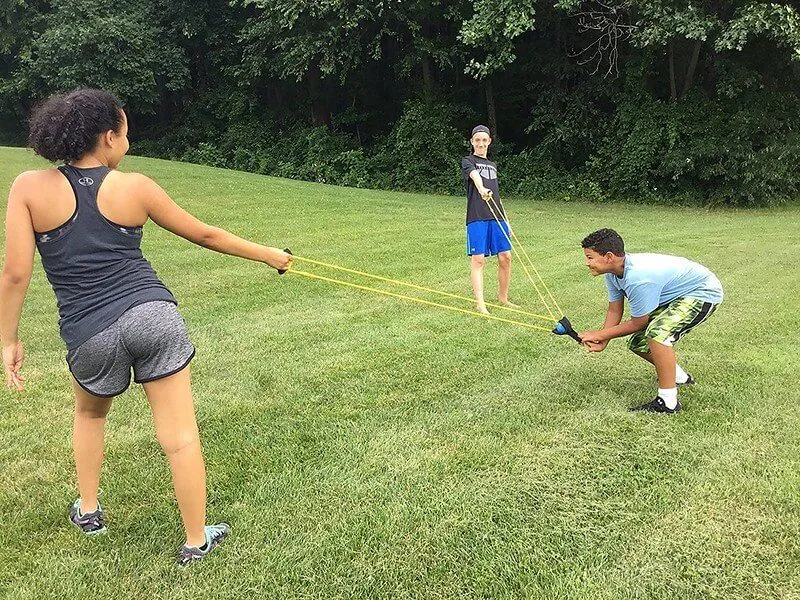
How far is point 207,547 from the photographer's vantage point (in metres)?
2.54

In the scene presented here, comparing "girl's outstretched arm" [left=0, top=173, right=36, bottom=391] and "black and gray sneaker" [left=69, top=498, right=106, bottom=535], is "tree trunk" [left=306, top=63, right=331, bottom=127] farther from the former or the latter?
"girl's outstretched arm" [left=0, top=173, right=36, bottom=391]

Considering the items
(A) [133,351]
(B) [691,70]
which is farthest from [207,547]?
(B) [691,70]

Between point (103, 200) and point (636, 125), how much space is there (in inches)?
686

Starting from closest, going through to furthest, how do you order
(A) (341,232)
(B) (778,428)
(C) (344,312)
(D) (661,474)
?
(D) (661,474) < (B) (778,428) < (C) (344,312) < (A) (341,232)

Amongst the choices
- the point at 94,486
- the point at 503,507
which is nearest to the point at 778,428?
the point at 503,507

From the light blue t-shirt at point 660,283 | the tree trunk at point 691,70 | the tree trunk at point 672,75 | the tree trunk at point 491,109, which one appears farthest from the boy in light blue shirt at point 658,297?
the tree trunk at point 491,109

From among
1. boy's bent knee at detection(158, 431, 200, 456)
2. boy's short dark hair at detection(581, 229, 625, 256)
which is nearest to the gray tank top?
boy's bent knee at detection(158, 431, 200, 456)

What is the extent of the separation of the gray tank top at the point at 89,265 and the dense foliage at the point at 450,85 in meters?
14.9

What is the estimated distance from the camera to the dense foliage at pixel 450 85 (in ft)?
52.4

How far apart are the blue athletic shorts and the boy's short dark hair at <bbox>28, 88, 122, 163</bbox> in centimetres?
427

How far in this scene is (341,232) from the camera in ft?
36.0

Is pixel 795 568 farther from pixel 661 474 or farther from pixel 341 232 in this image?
pixel 341 232

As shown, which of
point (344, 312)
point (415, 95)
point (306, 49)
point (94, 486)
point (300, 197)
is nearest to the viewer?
point (94, 486)

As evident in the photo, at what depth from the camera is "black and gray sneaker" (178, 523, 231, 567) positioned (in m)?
2.49
